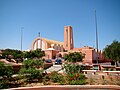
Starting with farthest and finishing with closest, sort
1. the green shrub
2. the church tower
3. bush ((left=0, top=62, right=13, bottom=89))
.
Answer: the church tower
the green shrub
bush ((left=0, top=62, right=13, bottom=89))

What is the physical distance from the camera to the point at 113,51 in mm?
26562

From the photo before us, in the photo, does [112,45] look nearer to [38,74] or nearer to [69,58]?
[69,58]

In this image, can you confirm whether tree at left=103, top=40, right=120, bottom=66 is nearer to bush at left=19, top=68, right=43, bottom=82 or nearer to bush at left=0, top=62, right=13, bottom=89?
bush at left=19, top=68, right=43, bottom=82

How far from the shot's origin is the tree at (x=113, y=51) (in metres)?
26.2

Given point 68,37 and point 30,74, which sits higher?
point 68,37

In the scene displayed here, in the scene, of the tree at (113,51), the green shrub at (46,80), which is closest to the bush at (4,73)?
the green shrub at (46,80)

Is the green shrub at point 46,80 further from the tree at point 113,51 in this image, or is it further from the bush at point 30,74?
the tree at point 113,51

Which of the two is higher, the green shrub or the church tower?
the church tower

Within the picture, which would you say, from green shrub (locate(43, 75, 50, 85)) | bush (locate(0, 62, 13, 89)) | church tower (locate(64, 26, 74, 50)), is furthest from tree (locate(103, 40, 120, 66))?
church tower (locate(64, 26, 74, 50))

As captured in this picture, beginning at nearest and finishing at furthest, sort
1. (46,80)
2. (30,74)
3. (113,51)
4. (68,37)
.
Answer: (46,80), (30,74), (113,51), (68,37)

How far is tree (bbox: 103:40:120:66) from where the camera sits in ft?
85.9

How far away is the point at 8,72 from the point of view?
9.99 metres

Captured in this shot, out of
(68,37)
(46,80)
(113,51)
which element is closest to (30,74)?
(46,80)

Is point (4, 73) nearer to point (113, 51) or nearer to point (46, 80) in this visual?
point (46, 80)
